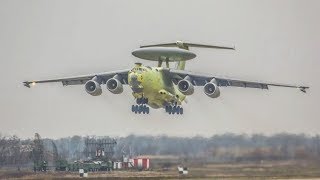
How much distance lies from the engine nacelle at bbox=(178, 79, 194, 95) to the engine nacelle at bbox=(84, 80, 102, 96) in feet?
17.7

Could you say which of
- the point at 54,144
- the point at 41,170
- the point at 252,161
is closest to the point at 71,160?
the point at 54,144

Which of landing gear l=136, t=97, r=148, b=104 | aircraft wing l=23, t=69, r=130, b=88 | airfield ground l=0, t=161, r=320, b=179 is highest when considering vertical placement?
aircraft wing l=23, t=69, r=130, b=88

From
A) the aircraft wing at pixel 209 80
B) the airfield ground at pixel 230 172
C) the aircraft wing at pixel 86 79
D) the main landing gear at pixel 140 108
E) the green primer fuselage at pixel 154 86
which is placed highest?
the aircraft wing at pixel 86 79

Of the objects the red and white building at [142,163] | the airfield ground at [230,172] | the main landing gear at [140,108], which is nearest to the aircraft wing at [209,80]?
the main landing gear at [140,108]

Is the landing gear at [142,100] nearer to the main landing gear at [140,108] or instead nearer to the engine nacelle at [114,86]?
the main landing gear at [140,108]

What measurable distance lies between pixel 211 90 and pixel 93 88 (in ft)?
25.8

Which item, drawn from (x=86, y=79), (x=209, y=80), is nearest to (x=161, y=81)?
(x=209, y=80)

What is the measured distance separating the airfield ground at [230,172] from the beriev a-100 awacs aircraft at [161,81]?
5.69 m

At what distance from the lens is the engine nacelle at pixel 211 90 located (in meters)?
61.7

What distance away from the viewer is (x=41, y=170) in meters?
60.3

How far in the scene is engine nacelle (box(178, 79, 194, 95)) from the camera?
2424 inches

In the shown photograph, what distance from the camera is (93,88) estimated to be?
62.8 m

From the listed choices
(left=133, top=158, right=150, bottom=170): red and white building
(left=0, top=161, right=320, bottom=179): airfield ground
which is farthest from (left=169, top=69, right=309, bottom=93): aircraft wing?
(left=0, top=161, right=320, bottom=179): airfield ground

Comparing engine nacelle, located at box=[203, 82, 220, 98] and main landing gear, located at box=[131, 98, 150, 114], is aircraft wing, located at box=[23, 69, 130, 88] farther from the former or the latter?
engine nacelle, located at box=[203, 82, 220, 98]
